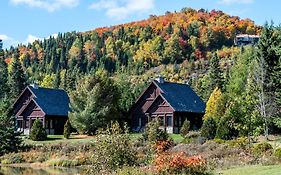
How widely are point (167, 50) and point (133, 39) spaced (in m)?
17.7

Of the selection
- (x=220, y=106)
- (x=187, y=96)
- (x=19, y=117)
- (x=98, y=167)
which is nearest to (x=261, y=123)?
(x=220, y=106)

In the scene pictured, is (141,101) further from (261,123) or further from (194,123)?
(261,123)

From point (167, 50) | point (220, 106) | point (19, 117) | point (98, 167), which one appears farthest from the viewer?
point (167, 50)

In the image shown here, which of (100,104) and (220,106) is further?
(100,104)

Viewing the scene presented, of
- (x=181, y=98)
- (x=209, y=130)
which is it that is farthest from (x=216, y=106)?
(x=181, y=98)

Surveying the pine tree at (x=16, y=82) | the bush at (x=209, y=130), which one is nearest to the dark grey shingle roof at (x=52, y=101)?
the pine tree at (x=16, y=82)

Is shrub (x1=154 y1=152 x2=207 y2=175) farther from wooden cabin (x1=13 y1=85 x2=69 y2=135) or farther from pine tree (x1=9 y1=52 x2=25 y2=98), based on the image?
pine tree (x1=9 y1=52 x2=25 y2=98)

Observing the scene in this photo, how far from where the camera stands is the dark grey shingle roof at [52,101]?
6594 centimetres

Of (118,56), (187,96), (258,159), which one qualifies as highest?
(118,56)

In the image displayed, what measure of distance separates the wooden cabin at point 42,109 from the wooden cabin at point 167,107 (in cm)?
909

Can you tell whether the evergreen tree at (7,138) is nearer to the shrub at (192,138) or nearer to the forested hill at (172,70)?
the forested hill at (172,70)

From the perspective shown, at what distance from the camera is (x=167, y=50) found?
183 metres

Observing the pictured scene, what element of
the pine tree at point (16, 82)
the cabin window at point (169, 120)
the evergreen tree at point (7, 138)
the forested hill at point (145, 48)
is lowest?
the evergreen tree at point (7, 138)

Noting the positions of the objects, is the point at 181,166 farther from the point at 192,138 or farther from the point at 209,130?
the point at 209,130
